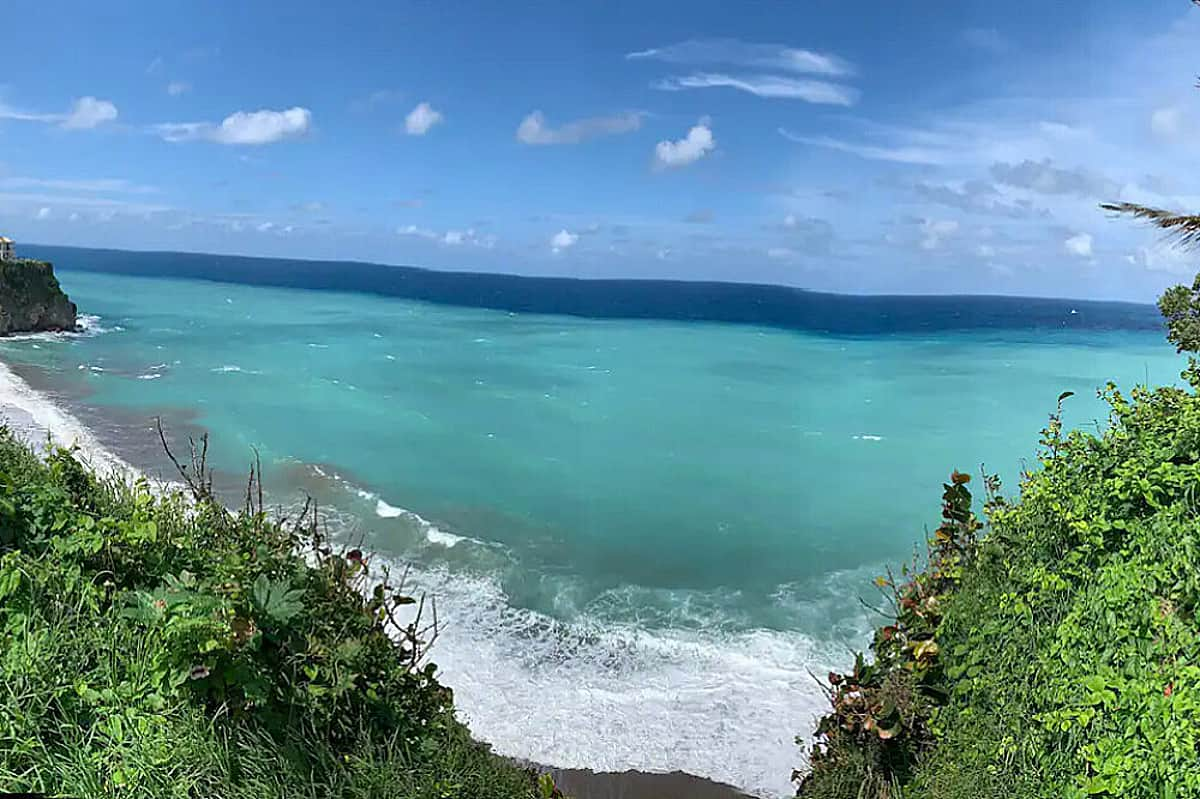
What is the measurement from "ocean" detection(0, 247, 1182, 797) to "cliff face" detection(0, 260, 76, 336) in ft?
9.96

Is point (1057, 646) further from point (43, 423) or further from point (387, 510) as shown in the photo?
point (43, 423)

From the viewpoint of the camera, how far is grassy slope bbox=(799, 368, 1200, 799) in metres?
3.45

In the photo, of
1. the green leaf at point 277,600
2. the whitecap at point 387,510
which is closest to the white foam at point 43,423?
the whitecap at point 387,510

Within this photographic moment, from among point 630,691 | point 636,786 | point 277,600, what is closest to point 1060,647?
point 277,600

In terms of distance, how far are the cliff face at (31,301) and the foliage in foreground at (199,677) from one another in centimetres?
5080

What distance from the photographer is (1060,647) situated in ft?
12.9

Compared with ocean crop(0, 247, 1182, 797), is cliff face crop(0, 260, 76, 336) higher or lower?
higher

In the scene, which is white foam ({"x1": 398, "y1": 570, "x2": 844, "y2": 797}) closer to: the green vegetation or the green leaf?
the green vegetation

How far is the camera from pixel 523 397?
34.7 m

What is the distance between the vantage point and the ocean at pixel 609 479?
971cm

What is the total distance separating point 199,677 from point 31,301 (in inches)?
2141

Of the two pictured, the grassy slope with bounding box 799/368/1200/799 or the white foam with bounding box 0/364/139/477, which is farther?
the white foam with bounding box 0/364/139/477

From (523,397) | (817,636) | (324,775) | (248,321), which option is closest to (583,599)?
(817,636)

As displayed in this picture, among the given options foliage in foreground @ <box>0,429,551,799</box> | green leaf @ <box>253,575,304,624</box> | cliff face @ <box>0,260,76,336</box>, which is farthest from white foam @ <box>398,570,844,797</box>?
cliff face @ <box>0,260,76,336</box>
